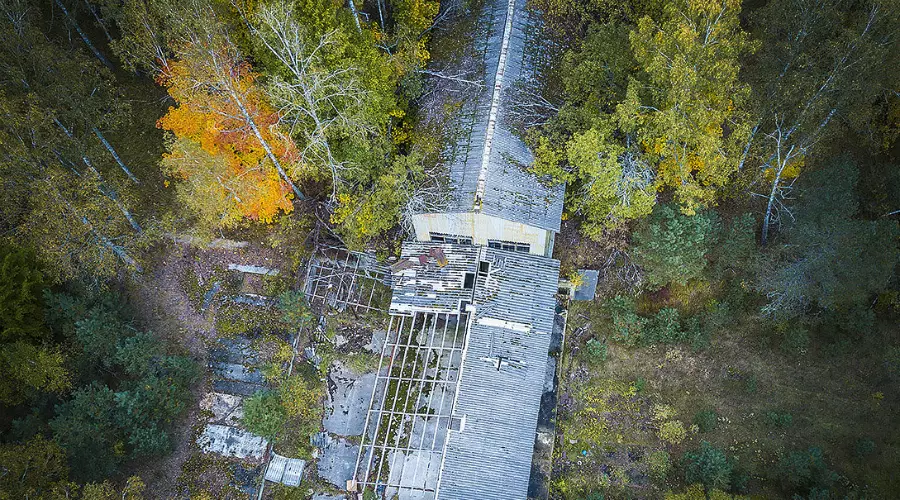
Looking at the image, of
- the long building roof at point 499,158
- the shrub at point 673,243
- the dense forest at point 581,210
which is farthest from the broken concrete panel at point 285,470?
the shrub at point 673,243

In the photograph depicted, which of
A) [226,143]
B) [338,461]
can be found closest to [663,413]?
[338,461]

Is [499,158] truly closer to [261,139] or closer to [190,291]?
[261,139]

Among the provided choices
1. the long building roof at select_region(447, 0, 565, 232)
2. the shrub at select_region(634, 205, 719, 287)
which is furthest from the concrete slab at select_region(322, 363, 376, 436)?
the shrub at select_region(634, 205, 719, 287)

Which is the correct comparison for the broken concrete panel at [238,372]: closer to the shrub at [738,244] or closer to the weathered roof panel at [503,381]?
the weathered roof panel at [503,381]

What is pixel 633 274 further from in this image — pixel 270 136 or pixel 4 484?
pixel 4 484

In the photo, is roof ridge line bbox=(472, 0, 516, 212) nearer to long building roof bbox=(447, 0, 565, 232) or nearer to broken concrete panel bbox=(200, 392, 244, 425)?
long building roof bbox=(447, 0, 565, 232)
